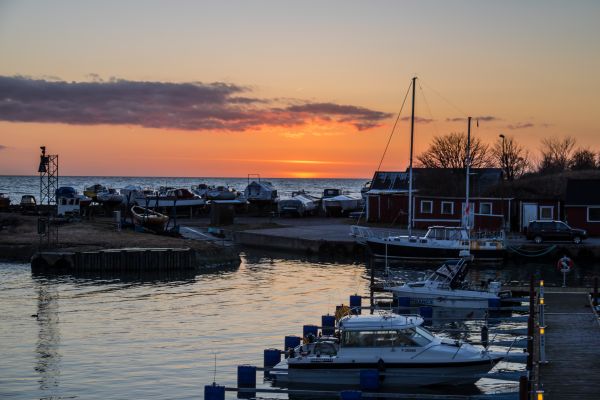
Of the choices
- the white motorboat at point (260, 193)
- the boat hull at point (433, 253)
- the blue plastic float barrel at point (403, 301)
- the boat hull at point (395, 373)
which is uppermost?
the white motorboat at point (260, 193)

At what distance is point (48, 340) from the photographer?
32281 millimetres

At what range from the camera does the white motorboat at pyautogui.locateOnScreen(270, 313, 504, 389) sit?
25.1 meters

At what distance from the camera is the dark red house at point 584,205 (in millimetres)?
61875

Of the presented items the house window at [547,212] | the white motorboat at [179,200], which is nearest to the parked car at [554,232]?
the house window at [547,212]

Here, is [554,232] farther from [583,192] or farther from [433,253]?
[433,253]

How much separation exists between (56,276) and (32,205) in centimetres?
4236

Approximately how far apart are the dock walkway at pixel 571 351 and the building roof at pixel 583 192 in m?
28.1

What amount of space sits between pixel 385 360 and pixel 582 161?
9123cm

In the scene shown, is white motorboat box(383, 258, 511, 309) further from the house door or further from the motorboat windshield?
the house door

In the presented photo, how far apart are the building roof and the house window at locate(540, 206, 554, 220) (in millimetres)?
2629

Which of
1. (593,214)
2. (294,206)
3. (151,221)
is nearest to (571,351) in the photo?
(593,214)

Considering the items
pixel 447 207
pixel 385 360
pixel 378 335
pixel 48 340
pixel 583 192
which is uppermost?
pixel 583 192

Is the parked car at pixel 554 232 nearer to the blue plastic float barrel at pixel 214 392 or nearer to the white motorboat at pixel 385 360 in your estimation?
the white motorboat at pixel 385 360

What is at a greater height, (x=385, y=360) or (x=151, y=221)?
(x=151, y=221)
